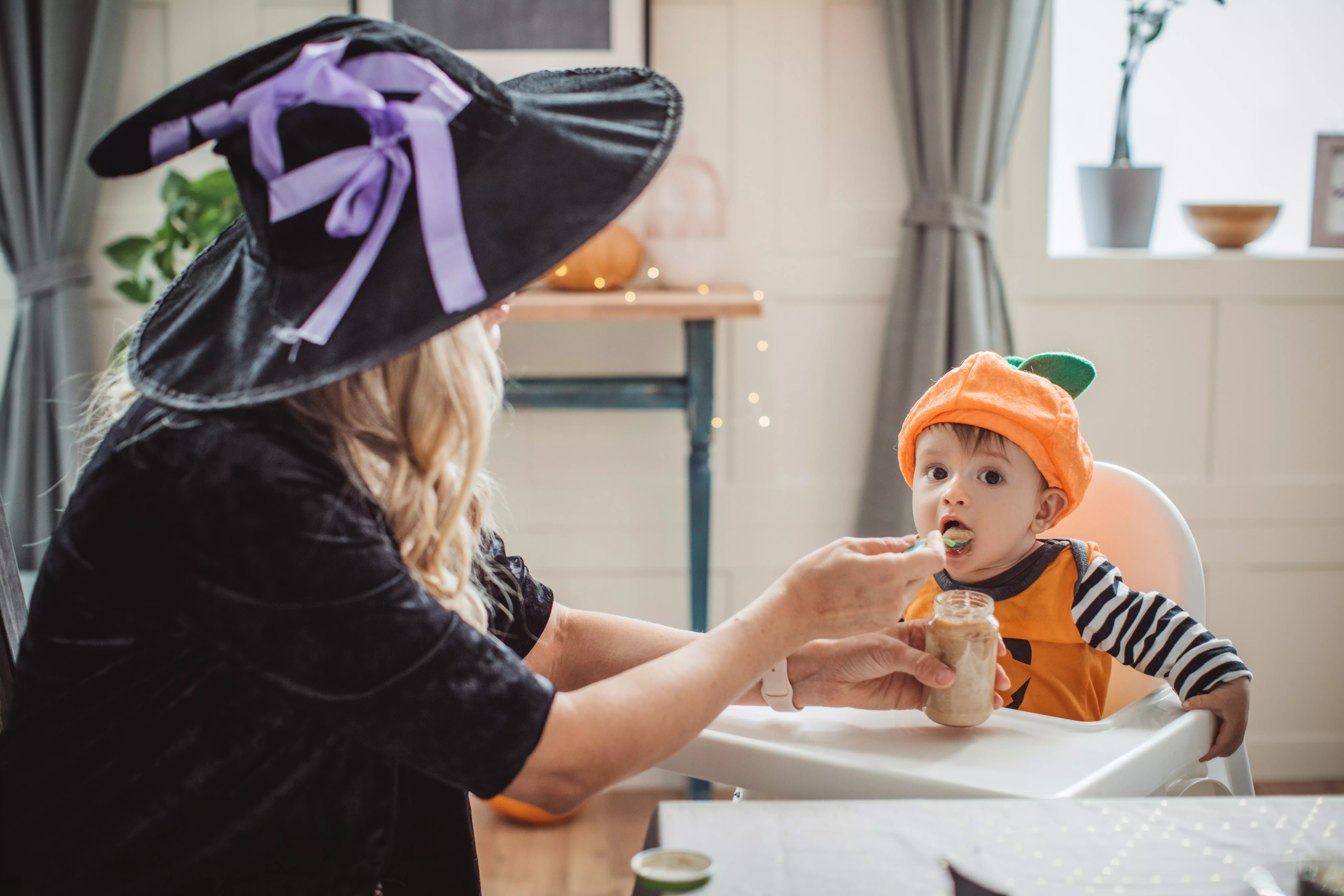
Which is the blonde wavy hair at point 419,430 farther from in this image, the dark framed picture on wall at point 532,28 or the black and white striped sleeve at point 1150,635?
the dark framed picture on wall at point 532,28

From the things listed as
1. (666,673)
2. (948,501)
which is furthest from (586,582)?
(666,673)

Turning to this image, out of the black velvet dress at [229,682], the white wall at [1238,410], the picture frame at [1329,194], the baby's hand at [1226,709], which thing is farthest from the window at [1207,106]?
the black velvet dress at [229,682]

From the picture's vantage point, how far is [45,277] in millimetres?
2328

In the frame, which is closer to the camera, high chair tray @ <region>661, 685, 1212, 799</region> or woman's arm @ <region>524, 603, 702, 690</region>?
high chair tray @ <region>661, 685, 1212, 799</region>

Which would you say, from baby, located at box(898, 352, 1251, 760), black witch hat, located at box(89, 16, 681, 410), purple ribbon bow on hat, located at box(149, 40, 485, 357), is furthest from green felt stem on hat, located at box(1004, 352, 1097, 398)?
purple ribbon bow on hat, located at box(149, 40, 485, 357)

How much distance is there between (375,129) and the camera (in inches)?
30.6

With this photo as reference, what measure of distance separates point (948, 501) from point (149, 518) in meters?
0.86

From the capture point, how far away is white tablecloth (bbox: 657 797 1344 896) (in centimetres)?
69

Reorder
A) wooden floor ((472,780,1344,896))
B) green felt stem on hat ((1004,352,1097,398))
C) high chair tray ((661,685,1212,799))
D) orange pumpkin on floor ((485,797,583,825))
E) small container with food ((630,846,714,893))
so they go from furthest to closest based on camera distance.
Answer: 1. orange pumpkin on floor ((485,797,583,825))
2. wooden floor ((472,780,1344,896))
3. green felt stem on hat ((1004,352,1097,398))
4. high chair tray ((661,685,1212,799))
5. small container with food ((630,846,714,893))

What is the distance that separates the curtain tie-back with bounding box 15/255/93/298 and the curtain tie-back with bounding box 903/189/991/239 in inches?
74.4

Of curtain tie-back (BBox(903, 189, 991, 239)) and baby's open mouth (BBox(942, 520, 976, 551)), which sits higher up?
curtain tie-back (BBox(903, 189, 991, 239))

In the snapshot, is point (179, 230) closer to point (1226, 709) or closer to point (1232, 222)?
point (1226, 709)

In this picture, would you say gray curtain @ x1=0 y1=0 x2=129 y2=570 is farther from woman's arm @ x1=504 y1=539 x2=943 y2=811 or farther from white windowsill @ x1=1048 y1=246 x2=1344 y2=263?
white windowsill @ x1=1048 y1=246 x2=1344 y2=263

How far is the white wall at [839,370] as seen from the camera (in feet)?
7.89
